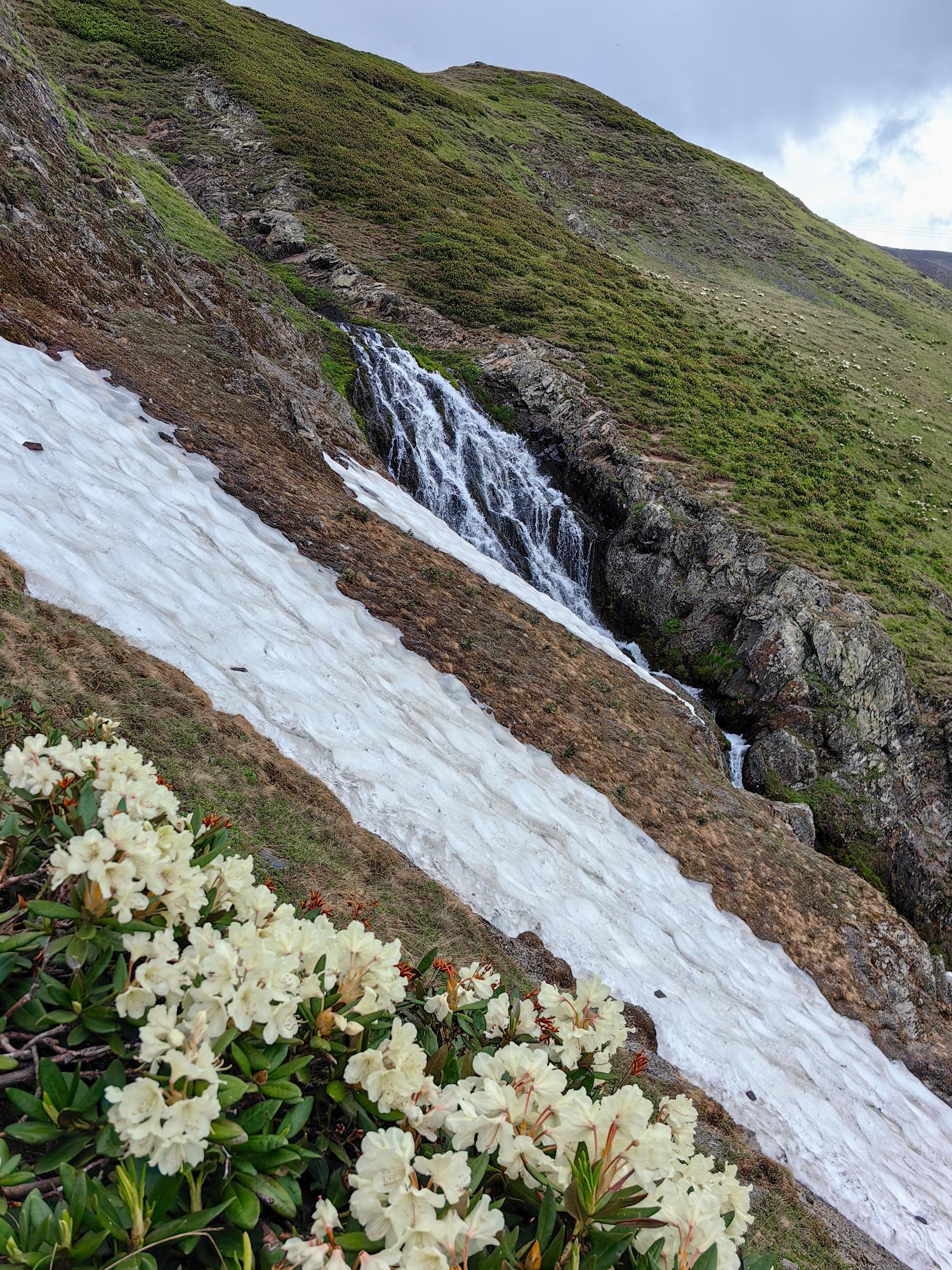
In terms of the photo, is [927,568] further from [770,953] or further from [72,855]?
[72,855]

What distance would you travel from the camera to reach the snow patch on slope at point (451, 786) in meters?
6.90

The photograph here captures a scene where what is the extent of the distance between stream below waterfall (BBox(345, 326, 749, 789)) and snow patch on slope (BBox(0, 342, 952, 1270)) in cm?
1031

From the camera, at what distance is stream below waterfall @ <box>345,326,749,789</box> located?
20.6 metres

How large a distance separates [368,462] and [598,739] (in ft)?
34.6

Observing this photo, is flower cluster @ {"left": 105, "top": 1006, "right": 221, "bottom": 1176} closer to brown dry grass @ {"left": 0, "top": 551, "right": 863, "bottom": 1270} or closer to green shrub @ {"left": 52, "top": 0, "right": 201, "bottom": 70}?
brown dry grass @ {"left": 0, "top": 551, "right": 863, "bottom": 1270}

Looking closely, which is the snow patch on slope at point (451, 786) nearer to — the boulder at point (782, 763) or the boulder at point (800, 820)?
the boulder at point (800, 820)

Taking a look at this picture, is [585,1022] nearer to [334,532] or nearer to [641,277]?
[334,532]

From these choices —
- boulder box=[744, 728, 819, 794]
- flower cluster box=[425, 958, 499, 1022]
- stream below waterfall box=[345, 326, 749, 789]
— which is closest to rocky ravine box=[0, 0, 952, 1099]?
boulder box=[744, 728, 819, 794]

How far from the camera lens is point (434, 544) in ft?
48.2

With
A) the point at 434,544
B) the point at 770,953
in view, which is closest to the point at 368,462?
the point at 434,544

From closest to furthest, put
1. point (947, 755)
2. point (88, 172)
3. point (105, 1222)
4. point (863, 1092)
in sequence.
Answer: point (105, 1222) < point (863, 1092) < point (88, 172) < point (947, 755)

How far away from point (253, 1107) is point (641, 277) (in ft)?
148

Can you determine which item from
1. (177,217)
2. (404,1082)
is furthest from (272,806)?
(177,217)

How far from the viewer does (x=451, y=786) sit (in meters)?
8.23
